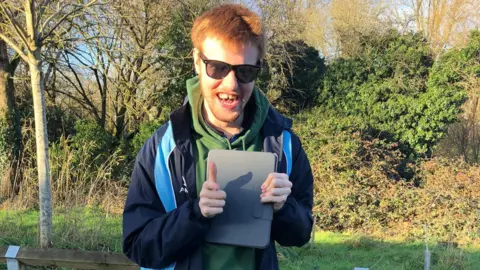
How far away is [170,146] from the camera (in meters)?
1.35

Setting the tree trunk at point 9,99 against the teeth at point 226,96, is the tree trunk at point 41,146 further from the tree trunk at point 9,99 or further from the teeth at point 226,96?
the tree trunk at point 9,99

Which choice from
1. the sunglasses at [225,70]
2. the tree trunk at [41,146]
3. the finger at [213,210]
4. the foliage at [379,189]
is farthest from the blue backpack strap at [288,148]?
the foliage at [379,189]

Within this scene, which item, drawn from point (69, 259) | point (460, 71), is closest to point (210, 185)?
point (69, 259)

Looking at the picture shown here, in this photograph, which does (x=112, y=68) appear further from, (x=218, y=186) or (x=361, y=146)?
(x=218, y=186)

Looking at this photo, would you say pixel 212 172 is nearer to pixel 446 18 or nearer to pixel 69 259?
pixel 69 259

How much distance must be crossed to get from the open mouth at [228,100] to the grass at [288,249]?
368 centimetres

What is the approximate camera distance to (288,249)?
16.6ft

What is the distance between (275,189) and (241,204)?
5.1 inches

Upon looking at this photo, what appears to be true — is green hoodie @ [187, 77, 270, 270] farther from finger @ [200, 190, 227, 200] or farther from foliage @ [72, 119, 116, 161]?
foliage @ [72, 119, 116, 161]

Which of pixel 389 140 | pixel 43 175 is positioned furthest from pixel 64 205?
pixel 389 140

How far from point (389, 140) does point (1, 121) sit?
9.18m

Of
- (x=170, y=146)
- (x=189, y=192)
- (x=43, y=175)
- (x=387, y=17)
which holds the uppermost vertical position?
(x=387, y=17)

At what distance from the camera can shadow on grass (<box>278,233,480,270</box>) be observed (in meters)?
4.85

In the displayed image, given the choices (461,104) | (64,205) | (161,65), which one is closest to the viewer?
(64,205)
